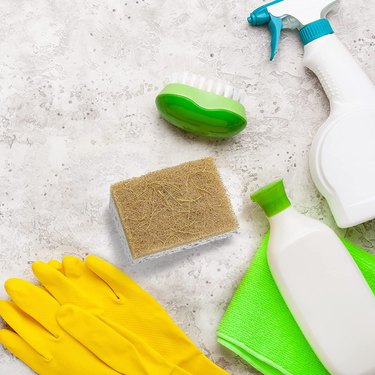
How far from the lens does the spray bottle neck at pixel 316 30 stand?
0.91 metres

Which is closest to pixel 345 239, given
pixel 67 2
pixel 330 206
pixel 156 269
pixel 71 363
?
pixel 330 206

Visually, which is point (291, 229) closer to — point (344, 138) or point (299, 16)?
point (344, 138)

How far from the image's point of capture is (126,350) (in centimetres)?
84

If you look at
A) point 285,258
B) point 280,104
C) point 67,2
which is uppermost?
point 67,2

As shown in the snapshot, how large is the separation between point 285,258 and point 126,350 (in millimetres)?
241

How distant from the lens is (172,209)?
83 centimetres

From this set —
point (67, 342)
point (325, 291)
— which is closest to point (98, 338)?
point (67, 342)

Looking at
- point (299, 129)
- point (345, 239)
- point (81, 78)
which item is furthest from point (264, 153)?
point (81, 78)

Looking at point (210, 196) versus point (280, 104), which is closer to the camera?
point (210, 196)

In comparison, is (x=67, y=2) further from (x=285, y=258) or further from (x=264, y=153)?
(x=285, y=258)

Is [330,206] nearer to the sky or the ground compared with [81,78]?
nearer to the ground

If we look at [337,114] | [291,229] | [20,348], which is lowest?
[20,348]

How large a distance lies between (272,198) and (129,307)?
A: 24 cm

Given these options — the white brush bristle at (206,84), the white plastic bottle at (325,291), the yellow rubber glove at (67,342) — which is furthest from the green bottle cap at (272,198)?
the yellow rubber glove at (67,342)
